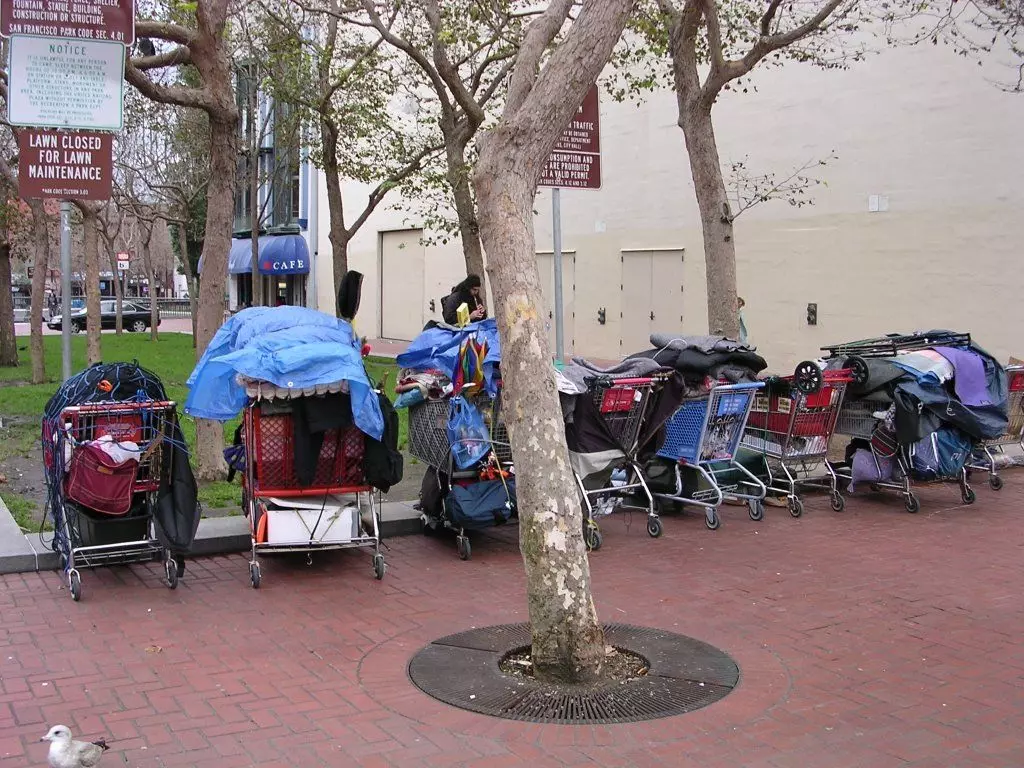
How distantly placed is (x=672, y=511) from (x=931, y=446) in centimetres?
243

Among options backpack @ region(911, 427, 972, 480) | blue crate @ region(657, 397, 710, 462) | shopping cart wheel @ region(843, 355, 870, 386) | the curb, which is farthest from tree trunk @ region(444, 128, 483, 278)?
backpack @ region(911, 427, 972, 480)

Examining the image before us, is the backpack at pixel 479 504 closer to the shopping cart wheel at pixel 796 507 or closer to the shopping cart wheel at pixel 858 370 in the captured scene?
the shopping cart wheel at pixel 796 507

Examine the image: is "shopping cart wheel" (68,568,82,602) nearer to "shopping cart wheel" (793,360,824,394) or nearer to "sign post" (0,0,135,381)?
"sign post" (0,0,135,381)

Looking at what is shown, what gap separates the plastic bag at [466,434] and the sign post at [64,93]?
119 inches

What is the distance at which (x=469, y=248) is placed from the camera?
53.6 feet

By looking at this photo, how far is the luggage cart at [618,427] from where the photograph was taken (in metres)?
8.48

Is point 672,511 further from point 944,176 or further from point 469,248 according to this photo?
point 944,176

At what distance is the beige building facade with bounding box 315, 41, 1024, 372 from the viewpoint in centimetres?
1702

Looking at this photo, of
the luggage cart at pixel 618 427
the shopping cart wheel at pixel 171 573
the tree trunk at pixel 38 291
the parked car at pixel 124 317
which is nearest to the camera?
the shopping cart wheel at pixel 171 573

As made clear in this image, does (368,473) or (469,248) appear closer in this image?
(368,473)

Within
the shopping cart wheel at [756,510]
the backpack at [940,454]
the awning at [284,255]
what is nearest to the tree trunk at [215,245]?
the shopping cart wheel at [756,510]

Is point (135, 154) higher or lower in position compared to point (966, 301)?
higher

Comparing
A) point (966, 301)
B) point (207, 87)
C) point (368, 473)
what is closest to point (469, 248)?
point (207, 87)

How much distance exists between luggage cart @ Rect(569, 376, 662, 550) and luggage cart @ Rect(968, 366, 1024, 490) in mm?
3866
